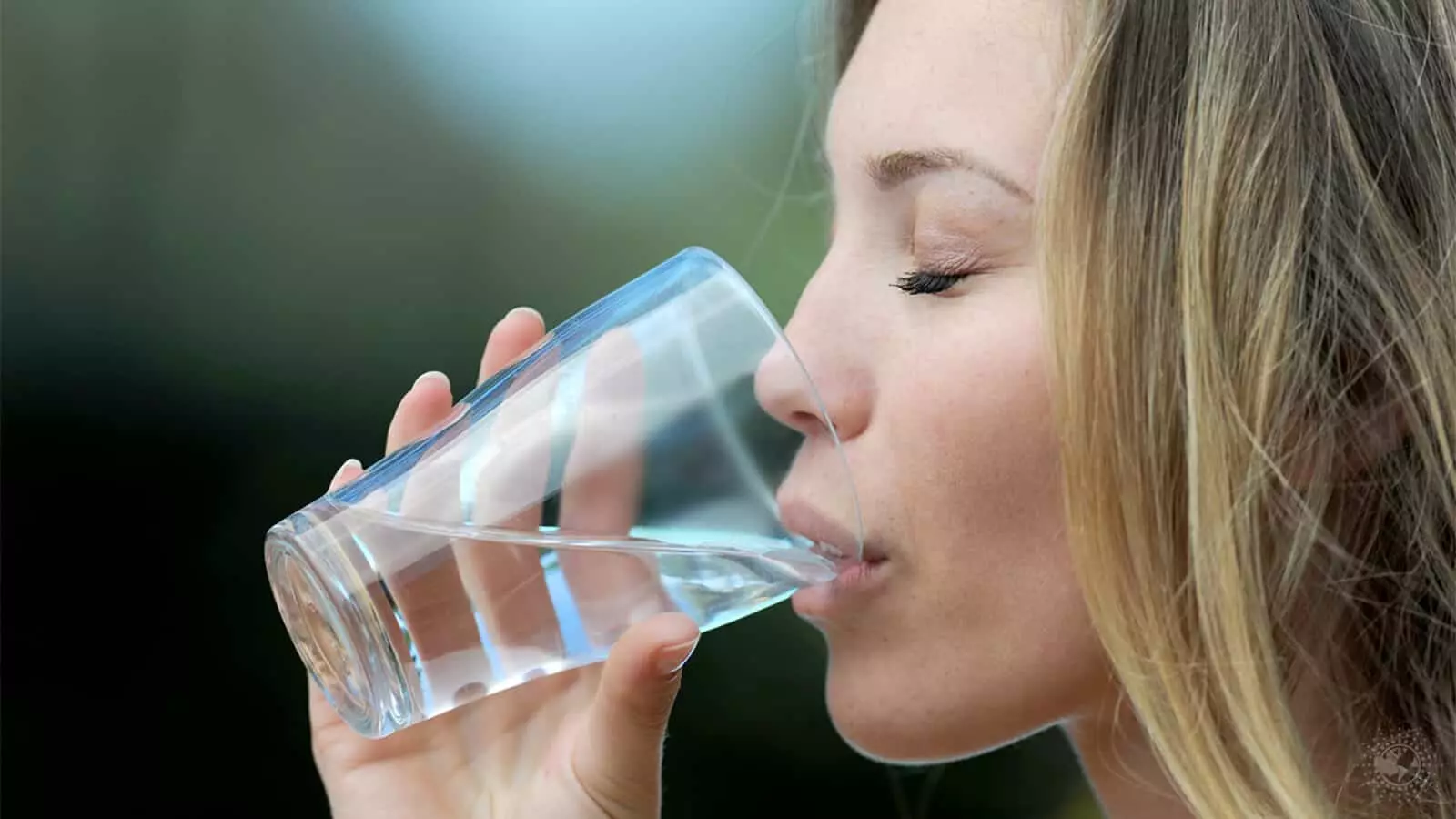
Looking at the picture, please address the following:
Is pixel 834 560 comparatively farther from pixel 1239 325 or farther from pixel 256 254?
pixel 256 254

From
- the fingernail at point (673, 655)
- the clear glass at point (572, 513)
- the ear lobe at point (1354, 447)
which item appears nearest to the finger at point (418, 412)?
the clear glass at point (572, 513)

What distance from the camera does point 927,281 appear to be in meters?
0.66

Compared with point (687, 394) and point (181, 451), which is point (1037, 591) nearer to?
point (687, 394)

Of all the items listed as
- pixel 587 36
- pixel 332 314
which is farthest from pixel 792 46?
pixel 332 314

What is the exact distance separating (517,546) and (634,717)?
0.12 metres

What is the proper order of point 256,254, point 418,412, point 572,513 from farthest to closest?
1. point 256,254
2. point 418,412
3. point 572,513

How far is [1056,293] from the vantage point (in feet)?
2.02

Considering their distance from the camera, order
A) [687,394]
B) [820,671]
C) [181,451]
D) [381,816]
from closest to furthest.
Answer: [687,394], [381,816], [181,451], [820,671]

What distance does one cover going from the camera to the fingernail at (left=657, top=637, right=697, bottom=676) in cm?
59

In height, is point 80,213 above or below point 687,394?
above

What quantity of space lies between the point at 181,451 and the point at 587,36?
1.81 ft

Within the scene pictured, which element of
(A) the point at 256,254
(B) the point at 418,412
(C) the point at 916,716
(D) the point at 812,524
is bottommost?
(C) the point at 916,716

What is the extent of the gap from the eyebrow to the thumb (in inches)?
10.0

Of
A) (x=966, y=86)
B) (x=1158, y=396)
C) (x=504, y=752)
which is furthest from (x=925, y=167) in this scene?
(x=504, y=752)
